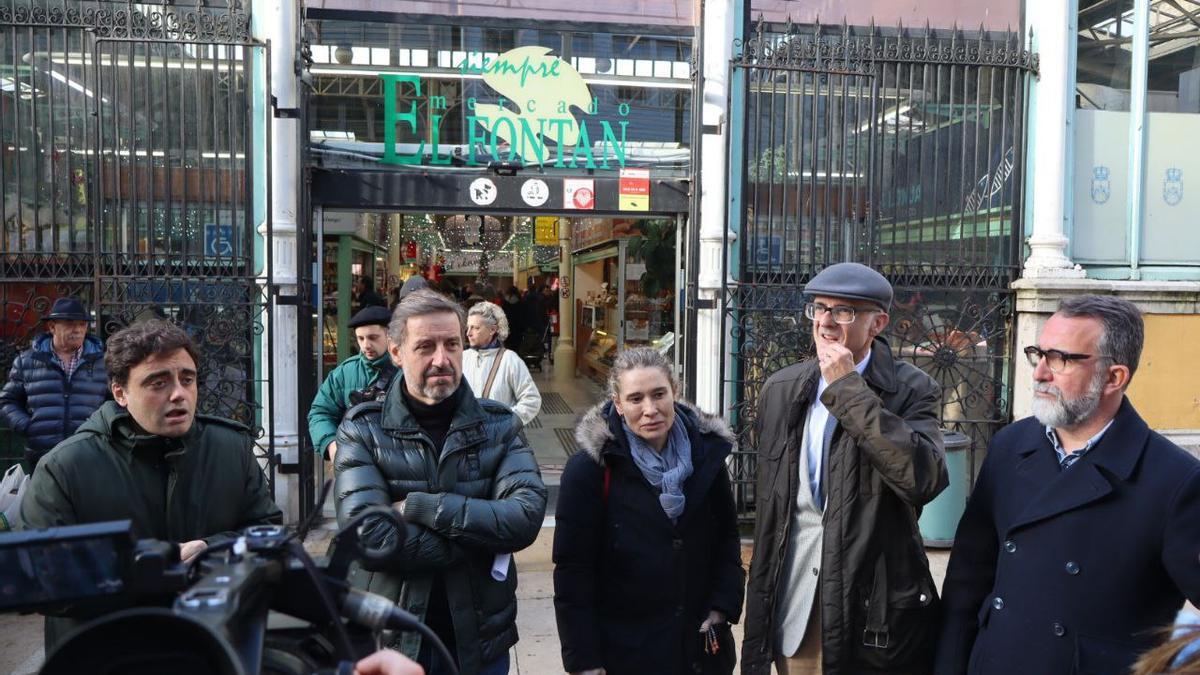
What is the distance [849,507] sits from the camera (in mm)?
2736

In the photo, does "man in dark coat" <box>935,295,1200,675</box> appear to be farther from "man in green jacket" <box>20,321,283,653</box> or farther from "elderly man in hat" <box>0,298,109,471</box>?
"elderly man in hat" <box>0,298,109,471</box>

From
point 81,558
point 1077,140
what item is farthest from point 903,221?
point 81,558

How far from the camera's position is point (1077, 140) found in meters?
7.29

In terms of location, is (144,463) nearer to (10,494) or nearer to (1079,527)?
(1079,527)

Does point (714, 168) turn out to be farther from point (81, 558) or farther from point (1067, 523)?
point (81, 558)

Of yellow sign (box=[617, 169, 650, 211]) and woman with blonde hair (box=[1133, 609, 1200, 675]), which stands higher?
yellow sign (box=[617, 169, 650, 211])

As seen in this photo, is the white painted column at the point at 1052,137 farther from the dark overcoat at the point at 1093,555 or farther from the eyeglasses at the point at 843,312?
the dark overcoat at the point at 1093,555

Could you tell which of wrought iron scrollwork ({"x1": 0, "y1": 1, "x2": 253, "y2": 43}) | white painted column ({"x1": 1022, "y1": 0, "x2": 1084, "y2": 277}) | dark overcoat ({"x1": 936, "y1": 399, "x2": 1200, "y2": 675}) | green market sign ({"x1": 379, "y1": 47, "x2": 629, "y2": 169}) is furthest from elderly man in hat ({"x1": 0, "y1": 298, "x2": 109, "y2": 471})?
white painted column ({"x1": 1022, "y1": 0, "x2": 1084, "y2": 277})

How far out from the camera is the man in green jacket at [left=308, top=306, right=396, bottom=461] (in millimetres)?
5066

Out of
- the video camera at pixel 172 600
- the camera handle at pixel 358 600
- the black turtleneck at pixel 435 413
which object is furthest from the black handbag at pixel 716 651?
the video camera at pixel 172 600

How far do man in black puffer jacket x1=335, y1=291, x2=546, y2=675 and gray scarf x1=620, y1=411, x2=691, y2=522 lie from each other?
1.18ft

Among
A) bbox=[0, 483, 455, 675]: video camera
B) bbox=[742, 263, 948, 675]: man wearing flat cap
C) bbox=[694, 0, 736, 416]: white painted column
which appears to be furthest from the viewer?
A: bbox=[694, 0, 736, 416]: white painted column

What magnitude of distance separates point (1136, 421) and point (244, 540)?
2.21 metres

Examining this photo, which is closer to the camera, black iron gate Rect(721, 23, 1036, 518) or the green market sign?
black iron gate Rect(721, 23, 1036, 518)
